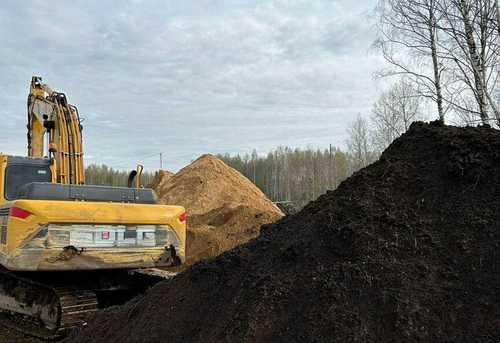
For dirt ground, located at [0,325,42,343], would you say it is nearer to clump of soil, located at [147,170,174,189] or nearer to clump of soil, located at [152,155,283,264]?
clump of soil, located at [152,155,283,264]

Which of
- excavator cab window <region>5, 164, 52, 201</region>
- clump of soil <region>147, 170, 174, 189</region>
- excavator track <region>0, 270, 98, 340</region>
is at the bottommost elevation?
excavator track <region>0, 270, 98, 340</region>

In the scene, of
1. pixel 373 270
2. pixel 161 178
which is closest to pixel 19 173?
pixel 373 270

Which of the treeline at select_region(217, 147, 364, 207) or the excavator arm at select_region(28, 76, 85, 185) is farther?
the treeline at select_region(217, 147, 364, 207)

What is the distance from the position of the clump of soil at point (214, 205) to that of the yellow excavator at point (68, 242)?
4674 mm

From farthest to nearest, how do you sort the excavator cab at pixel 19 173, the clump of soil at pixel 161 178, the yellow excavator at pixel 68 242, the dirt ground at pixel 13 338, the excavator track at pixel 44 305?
the clump of soil at pixel 161 178 → the excavator cab at pixel 19 173 → the dirt ground at pixel 13 338 → the excavator track at pixel 44 305 → the yellow excavator at pixel 68 242

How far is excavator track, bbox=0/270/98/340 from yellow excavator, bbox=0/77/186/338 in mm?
12

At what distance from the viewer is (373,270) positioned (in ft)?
10.1

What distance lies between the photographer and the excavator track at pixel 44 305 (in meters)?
5.83

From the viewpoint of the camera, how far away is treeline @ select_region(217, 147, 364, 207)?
5044 centimetres

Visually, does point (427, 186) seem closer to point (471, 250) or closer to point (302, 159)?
point (471, 250)

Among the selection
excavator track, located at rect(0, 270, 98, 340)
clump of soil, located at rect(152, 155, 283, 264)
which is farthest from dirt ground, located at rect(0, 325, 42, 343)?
clump of soil, located at rect(152, 155, 283, 264)

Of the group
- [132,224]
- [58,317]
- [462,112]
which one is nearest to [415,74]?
[462,112]

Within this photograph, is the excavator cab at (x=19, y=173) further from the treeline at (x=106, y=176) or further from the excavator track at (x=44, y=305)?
the treeline at (x=106, y=176)

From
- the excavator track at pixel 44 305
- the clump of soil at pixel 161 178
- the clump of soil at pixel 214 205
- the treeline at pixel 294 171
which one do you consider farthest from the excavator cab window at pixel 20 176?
the treeline at pixel 294 171
